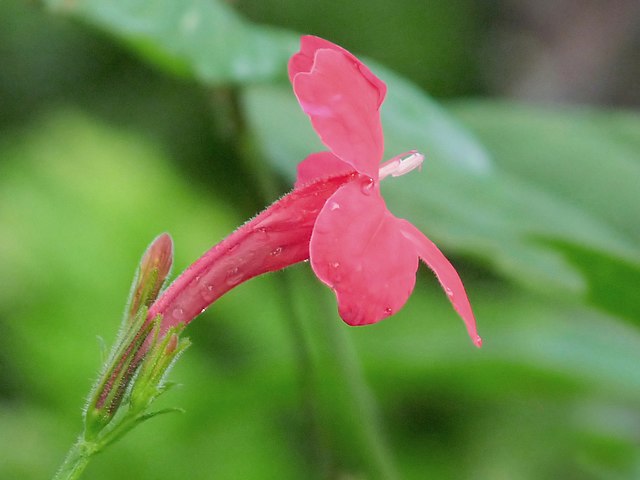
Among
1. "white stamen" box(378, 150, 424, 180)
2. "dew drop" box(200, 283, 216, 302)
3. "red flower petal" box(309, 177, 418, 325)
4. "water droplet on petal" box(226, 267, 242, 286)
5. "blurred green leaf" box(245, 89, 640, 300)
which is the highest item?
"blurred green leaf" box(245, 89, 640, 300)

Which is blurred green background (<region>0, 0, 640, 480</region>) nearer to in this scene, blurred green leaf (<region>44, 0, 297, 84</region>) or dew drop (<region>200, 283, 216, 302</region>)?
blurred green leaf (<region>44, 0, 297, 84</region>)

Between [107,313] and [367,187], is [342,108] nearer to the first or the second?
[367,187]

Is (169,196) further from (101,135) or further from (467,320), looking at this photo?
(467,320)

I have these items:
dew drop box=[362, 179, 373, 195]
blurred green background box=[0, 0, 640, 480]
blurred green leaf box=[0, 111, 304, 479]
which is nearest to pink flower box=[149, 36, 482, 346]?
dew drop box=[362, 179, 373, 195]

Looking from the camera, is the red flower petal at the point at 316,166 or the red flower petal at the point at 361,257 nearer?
the red flower petal at the point at 361,257

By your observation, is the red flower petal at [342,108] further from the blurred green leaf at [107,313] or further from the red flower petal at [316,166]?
the blurred green leaf at [107,313]

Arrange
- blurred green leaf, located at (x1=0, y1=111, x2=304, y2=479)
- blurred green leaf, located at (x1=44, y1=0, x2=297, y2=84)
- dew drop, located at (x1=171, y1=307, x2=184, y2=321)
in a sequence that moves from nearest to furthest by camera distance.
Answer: dew drop, located at (x1=171, y1=307, x2=184, y2=321) → blurred green leaf, located at (x1=44, y1=0, x2=297, y2=84) → blurred green leaf, located at (x1=0, y1=111, x2=304, y2=479)

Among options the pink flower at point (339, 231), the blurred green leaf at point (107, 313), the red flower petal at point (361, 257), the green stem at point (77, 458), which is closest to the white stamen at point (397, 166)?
the pink flower at point (339, 231)
